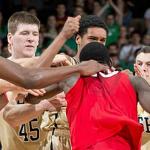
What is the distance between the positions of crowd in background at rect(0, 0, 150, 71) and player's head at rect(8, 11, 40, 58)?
548 cm

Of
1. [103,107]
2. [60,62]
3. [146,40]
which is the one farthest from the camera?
[146,40]

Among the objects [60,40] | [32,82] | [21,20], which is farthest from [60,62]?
[32,82]

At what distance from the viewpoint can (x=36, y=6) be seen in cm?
1493

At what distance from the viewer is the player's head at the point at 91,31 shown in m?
Result: 6.05

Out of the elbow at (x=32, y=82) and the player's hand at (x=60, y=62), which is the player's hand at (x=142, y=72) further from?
the elbow at (x=32, y=82)

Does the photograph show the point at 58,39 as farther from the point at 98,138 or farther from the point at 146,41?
the point at 146,41

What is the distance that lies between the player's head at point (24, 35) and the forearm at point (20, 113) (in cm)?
73

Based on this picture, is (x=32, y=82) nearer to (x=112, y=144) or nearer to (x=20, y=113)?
(x=112, y=144)

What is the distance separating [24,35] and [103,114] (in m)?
2.07

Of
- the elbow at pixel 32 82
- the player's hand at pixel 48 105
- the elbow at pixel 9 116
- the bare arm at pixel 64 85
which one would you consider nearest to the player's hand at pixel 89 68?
the bare arm at pixel 64 85

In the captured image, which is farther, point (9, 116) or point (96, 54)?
point (9, 116)

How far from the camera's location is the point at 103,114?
14.4ft

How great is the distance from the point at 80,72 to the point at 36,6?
10770 mm

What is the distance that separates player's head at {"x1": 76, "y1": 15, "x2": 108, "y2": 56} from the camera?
605 centimetres
